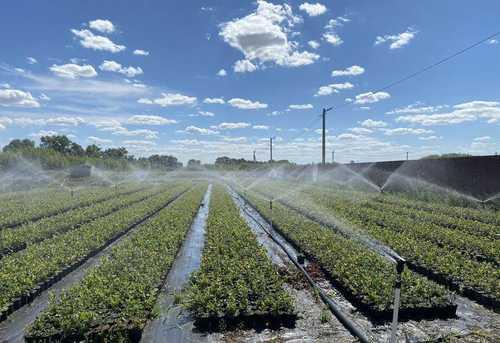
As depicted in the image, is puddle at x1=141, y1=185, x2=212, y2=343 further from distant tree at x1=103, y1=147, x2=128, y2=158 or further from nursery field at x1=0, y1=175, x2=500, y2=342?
distant tree at x1=103, y1=147, x2=128, y2=158

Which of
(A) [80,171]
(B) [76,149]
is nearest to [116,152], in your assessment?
(B) [76,149]

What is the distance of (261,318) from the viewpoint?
4.84m

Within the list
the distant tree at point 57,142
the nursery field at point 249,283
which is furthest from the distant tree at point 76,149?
the nursery field at point 249,283

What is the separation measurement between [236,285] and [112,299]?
77.0 inches

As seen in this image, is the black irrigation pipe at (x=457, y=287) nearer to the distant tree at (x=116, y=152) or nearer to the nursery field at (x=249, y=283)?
the nursery field at (x=249, y=283)

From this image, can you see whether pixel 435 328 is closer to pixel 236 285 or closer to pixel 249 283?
pixel 249 283

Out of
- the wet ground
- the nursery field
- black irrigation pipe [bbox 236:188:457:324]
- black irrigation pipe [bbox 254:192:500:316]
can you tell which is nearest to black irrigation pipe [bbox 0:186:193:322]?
the nursery field

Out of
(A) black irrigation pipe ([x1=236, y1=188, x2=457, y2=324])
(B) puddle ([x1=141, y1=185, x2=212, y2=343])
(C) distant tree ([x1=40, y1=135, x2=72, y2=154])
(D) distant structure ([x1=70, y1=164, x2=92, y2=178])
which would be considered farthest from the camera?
(C) distant tree ([x1=40, y1=135, x2=72, y2=154])

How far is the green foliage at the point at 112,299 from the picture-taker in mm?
4441

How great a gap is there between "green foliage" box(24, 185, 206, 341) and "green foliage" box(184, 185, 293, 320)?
2.44 feet

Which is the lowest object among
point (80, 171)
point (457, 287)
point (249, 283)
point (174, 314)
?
point (174, 314)

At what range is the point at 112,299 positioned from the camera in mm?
5039

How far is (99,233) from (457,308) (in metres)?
9.00

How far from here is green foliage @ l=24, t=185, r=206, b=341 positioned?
4.44m
